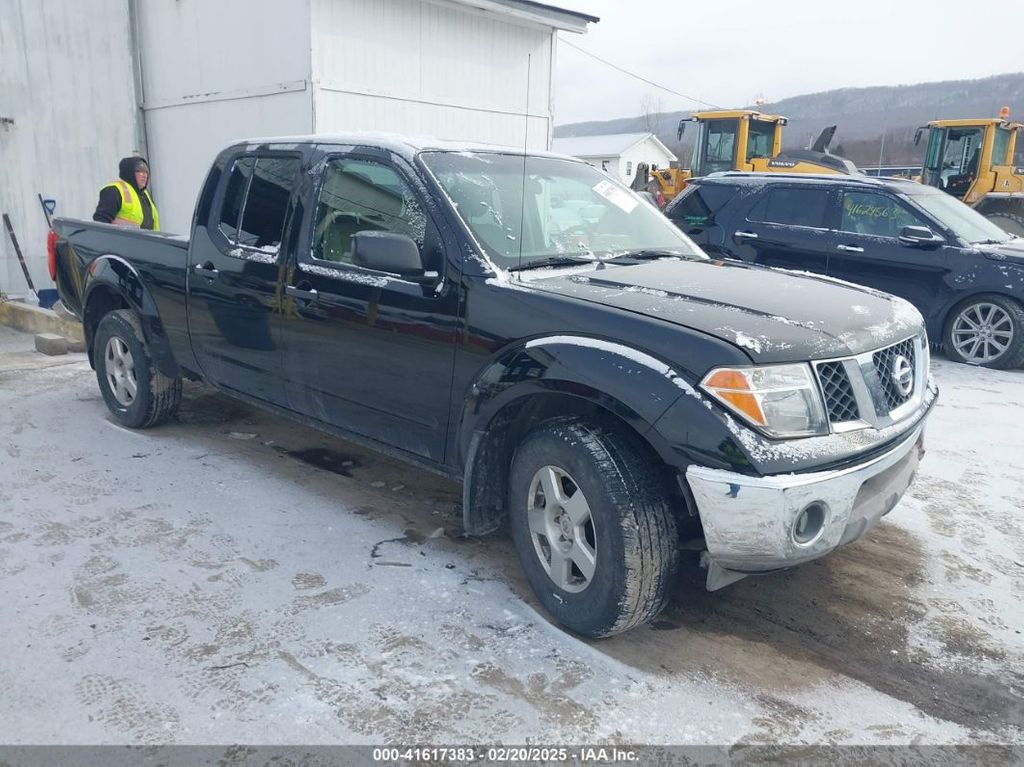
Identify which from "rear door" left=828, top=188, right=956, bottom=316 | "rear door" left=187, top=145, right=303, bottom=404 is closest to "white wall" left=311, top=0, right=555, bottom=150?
"rear door" left=828, top=188, right=956, bottom=316

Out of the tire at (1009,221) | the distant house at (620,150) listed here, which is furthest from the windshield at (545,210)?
the distant house at (620,150)

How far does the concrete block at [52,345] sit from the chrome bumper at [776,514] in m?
7.32

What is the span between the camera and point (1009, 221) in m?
13.8

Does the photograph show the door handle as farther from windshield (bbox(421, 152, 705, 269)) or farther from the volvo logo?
the volvo logo

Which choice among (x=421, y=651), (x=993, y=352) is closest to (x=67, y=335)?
(x=421, y=651)

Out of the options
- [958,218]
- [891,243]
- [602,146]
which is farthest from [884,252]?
[602,146]

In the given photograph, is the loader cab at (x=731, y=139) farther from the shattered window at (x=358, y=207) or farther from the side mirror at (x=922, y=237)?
the shattered window at (x=358, y=207)

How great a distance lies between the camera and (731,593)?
11.7 ft

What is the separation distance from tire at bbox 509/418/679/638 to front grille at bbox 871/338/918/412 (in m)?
0.95

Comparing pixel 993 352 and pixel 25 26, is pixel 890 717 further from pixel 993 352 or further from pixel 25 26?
pixel 25 26

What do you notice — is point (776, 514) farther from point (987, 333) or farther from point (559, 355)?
point (987, 333)

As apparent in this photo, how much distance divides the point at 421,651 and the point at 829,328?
192cm

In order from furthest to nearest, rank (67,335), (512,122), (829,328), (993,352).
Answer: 1. (512,122)
2. (67,335)
3. (993,352)
4. (829,328)

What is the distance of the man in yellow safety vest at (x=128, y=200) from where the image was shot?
24.7ft
